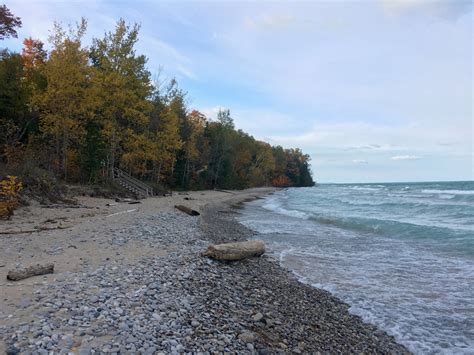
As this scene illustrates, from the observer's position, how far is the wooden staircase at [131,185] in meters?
27.2

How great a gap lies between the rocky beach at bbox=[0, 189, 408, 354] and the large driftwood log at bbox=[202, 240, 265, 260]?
28cm

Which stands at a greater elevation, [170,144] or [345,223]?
[170,144]

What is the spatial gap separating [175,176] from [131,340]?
42.0 meters

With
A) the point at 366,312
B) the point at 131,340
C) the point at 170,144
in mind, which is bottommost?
the point at 366,312

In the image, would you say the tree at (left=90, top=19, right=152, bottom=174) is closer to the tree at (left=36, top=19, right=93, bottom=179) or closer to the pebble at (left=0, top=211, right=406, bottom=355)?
the tree at (left=36, top=19, right=93, bottom=179)

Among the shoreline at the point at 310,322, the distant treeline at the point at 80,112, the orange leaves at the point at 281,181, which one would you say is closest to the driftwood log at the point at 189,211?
the distant treeline at the point at 80,112

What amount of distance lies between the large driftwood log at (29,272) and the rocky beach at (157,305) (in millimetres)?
135

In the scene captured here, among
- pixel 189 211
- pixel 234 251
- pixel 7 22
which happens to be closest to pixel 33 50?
pixel 7 22

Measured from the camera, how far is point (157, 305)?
5281 millimetres

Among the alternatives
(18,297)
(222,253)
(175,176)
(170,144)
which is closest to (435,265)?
(222,253)

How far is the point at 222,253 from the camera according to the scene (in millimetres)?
9172

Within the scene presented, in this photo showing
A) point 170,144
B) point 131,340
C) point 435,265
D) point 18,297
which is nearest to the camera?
point 131,340

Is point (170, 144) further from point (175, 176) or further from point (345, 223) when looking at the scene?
point (345, 223)

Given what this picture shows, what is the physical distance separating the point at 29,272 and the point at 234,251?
504 cm
